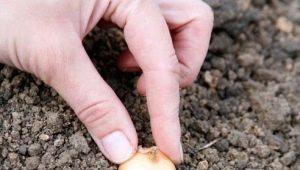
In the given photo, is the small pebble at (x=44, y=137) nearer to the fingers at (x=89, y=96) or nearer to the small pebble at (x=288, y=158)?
the fingers at (x=89, y=96)

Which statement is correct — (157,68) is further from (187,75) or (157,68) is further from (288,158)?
(288,158)

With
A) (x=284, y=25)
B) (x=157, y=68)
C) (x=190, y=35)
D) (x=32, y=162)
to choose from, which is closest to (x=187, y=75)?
(x=190, y=35)

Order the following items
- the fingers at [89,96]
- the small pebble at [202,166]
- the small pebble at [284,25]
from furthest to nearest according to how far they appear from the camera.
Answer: the small pebble at [284,25], the small pebble at [202,166], the fingers at [89,96]

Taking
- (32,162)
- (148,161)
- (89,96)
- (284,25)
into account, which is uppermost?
(89,96)

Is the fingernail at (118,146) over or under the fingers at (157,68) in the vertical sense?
under

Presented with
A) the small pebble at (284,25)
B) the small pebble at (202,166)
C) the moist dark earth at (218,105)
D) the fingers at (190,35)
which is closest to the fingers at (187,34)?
the fingers at (190,35)

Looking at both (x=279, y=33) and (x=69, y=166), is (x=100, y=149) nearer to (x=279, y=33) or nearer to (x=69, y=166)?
(x=69, y=166)
